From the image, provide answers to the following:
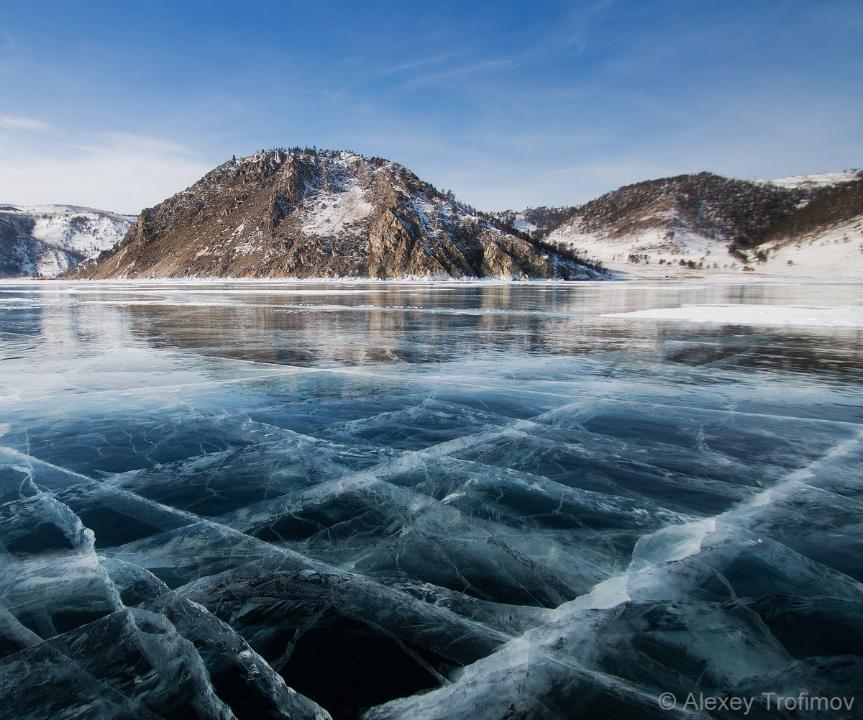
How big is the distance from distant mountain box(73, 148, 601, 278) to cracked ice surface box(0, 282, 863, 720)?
97010mm

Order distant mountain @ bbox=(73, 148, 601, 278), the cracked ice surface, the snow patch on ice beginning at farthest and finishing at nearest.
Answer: distant mountain @ bbox=(73, 148, 601, 278)
the snow patch on ice
the cracked ice surface

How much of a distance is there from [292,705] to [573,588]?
1.96 meters

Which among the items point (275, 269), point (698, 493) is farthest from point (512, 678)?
point (275, 269)

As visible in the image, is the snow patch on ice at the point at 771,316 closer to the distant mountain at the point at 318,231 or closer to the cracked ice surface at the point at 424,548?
the cracked ice surface at the point at 424,548

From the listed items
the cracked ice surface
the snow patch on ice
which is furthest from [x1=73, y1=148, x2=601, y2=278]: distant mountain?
the cracked ice surface

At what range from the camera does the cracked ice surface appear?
2.78 m

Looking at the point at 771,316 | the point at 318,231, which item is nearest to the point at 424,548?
the point at 771,316

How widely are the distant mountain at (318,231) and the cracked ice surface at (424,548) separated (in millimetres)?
97010

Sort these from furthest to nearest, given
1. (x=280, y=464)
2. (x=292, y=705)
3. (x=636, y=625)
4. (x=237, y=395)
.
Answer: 1. (x=237, y=395)
2. (x=280, y=464)
3. (x=636, y=625)
4. (x=292, y=705)

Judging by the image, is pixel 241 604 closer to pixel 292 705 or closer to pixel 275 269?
pixel 292 705

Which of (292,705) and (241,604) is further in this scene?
(241,604)

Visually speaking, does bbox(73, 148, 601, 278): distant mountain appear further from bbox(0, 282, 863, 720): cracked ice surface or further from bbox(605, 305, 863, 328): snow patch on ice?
bbox(0, 282, 863, 720): cracked ice surface

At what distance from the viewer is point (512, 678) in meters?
2.77

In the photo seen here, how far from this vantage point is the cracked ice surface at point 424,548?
2783 mm
